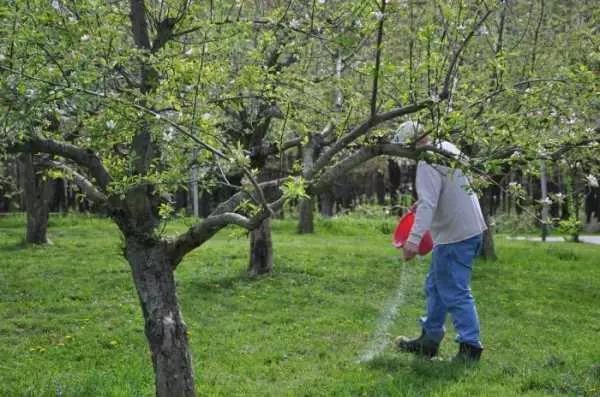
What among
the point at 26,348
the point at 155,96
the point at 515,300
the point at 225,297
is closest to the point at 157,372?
the point at 155,96

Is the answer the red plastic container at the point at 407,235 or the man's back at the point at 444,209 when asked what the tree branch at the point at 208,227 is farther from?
the red plastic container at the point at 407,235

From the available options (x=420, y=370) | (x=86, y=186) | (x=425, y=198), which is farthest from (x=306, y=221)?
(x=86, y=186)

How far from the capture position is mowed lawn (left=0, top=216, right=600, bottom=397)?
18.6ft

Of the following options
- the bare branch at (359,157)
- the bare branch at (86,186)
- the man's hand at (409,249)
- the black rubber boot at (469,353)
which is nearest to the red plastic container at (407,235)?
the man's hand at (409,249)

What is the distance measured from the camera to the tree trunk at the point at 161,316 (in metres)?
4.48

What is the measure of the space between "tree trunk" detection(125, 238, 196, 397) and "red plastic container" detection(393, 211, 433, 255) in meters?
2.73

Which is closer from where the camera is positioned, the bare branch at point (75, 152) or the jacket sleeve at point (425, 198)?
the bare branch at point (75, 152)

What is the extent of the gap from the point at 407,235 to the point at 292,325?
1.81 metres

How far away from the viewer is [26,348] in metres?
6.82

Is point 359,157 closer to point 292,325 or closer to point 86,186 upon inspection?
point 86,186

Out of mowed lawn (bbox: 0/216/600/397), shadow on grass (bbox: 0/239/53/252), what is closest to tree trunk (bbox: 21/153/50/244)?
shadow on grass (bbox: 0/239/53/252)

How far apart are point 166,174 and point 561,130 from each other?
3.85m

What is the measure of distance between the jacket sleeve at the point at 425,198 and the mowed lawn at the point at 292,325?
3.65ft

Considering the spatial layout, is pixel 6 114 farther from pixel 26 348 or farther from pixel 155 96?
pixel 26 348
